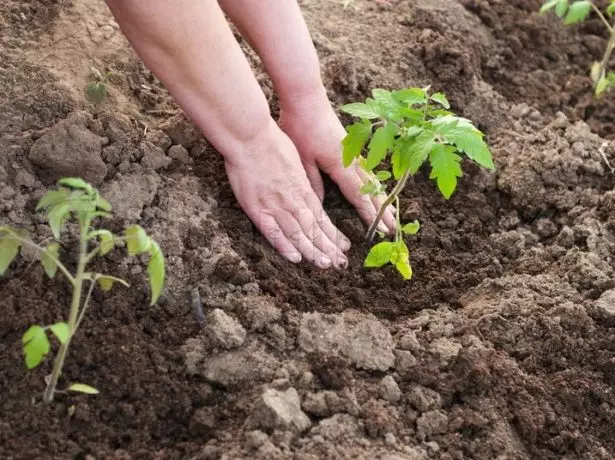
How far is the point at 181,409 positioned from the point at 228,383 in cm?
13

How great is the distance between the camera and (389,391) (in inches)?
89.1

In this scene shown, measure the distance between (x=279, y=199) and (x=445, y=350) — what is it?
2.26ft

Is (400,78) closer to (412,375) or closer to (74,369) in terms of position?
(412,375)

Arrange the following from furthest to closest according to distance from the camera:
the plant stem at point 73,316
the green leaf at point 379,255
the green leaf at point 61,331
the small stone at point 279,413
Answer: the green leaf at point 379,255 < the small stone at point 279,413 < the plant stem at point 73,316 < the green leaf at point 61,331

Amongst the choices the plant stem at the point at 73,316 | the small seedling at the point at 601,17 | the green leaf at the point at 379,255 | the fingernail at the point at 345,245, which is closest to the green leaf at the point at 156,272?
the plant stem at the point at 73,316

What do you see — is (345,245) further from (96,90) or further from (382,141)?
(96,90)

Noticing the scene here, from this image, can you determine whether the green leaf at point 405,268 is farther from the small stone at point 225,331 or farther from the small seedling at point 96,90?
the small seedling at point 96,90

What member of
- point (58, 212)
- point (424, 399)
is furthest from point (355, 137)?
point (58, 212)

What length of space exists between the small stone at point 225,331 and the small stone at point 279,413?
18cm

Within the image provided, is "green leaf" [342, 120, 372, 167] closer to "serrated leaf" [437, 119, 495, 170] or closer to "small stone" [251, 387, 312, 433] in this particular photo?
"serrated leaf" [437, 119, 495, 170]

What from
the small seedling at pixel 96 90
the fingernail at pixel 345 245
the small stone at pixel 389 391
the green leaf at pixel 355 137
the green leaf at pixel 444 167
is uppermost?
the green leaf at pixel 444 167

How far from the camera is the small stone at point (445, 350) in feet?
7.71

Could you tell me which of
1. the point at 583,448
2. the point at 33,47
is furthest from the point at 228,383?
the point at 33,47

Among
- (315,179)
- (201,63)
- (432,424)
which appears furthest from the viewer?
(315,179)
